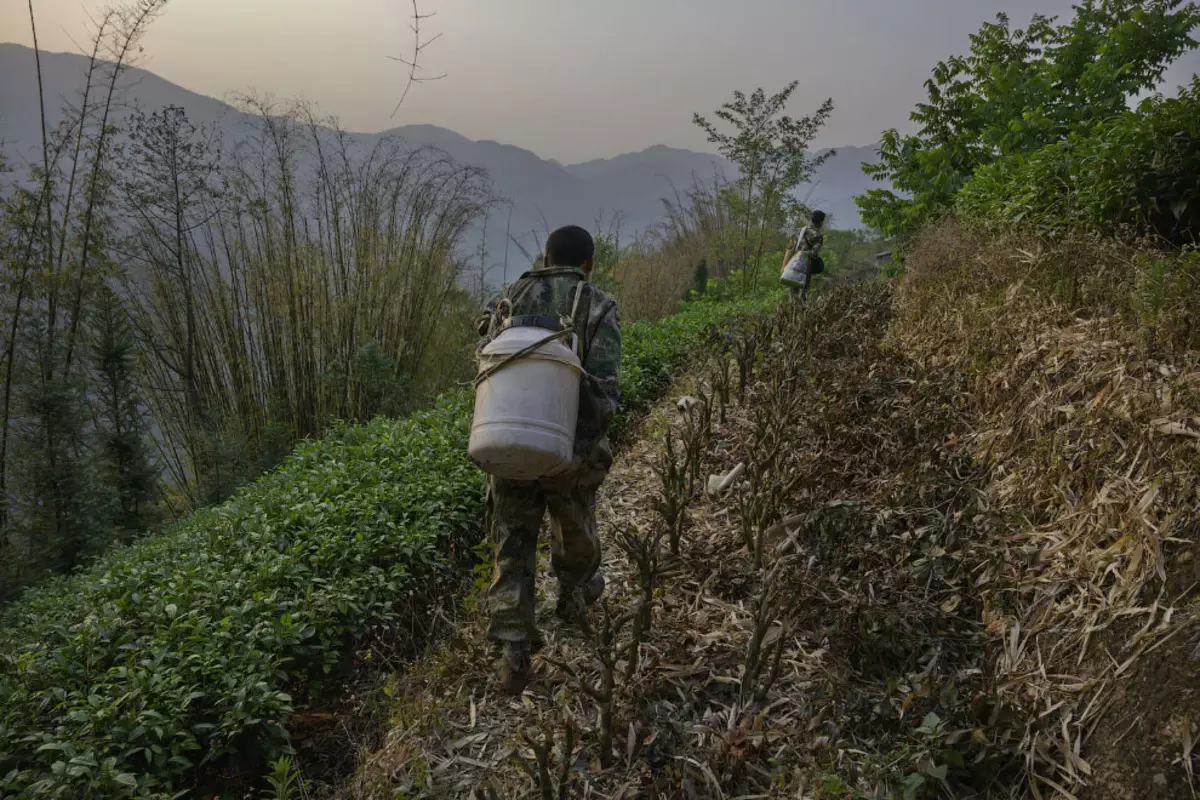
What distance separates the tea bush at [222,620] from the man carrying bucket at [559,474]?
696 mm

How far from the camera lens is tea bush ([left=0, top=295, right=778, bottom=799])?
1701 millimetres

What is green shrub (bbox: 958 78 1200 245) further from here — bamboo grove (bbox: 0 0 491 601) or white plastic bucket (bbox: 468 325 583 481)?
bamboo grove (bbox: 0 0 491 601)

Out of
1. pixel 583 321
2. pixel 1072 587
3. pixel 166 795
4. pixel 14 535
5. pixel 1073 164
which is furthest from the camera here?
pixel 14 535

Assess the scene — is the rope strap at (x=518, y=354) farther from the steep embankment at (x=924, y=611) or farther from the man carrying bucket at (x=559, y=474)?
the steep embankment at (x=924, y=611)

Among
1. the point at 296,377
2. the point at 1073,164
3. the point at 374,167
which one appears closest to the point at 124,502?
the point at 296,377

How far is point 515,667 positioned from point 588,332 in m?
1.23

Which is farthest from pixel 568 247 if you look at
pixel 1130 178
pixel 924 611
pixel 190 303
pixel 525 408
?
pixel 190 303

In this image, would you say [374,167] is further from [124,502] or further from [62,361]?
[124,502]

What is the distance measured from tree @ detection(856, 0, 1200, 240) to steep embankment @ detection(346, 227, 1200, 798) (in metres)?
4.14

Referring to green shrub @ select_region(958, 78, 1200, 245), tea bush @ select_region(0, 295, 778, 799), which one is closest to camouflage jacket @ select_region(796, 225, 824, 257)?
green shrub @ select_region(958, 78, 1200, 245)

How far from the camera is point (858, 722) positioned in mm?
1604

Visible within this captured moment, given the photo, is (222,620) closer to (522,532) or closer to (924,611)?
(522,532)

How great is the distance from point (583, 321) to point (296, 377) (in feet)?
17.2

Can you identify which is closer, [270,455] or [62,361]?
[62,361]
